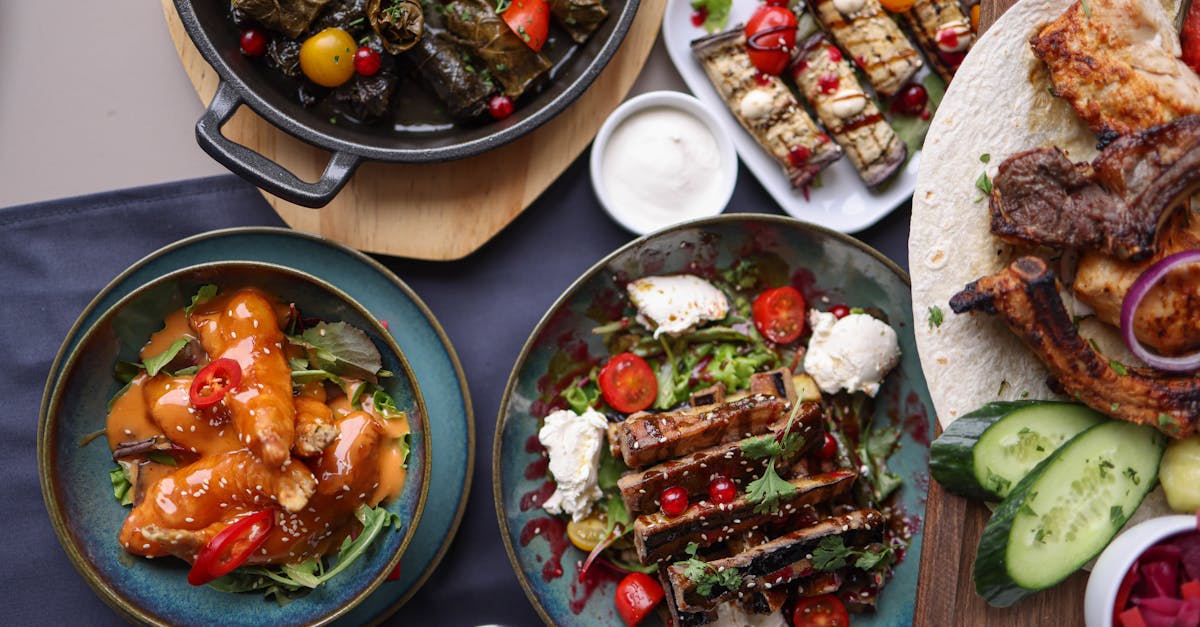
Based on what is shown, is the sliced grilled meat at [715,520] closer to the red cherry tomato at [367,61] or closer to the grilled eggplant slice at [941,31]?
the grilled eggplant slice at [941,31]

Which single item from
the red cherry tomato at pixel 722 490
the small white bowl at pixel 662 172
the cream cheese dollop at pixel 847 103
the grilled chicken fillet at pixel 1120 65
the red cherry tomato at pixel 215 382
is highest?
the grilled chicken fillet at pixel 1120 65

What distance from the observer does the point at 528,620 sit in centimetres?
358

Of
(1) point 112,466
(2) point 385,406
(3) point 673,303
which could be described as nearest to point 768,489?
(3) point 673,303

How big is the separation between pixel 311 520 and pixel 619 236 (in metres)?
1.65

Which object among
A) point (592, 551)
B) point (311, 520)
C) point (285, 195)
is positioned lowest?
point (592, 551)

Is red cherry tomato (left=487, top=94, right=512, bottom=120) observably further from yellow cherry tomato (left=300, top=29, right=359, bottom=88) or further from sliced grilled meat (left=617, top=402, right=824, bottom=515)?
sliced grilled meat (left=617, top=402, right=824, bottom=515)

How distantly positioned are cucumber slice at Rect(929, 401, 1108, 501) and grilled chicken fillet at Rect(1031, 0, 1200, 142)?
2.97 feet

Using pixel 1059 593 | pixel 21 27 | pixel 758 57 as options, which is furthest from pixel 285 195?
pixel 1059 593

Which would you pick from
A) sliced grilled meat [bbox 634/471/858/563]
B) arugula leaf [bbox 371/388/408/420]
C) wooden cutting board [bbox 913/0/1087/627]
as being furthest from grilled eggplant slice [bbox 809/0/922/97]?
arugula leaf [bbox 371/388/408/420]

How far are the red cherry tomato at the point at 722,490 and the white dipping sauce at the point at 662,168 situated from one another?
1.05m

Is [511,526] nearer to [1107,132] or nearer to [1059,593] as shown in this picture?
[1059,593]

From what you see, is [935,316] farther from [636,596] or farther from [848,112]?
[636,596]

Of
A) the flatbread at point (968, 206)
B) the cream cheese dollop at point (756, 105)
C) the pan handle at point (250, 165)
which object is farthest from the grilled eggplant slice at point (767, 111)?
the pan handle at point (250, 165)

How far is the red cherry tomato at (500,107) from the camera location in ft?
11.3
